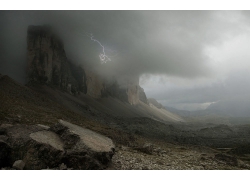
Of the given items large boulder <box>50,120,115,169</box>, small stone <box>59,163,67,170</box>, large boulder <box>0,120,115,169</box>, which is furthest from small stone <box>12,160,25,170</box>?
large boulder <box>50,120,115,169</box>

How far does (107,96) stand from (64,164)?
176588mm

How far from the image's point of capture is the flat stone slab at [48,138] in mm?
12977

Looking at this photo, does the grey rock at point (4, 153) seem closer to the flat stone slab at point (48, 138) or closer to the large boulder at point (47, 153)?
the large boulder at point (47, 153)

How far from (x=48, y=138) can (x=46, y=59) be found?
126 meters

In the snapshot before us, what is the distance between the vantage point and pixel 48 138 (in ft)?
45.7

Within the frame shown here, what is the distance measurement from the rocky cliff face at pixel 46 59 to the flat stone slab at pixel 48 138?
375 ft

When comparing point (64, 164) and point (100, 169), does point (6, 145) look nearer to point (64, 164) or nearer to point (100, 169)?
point (64, 164)

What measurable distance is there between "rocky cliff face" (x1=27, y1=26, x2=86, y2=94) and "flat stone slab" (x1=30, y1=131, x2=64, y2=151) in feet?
375

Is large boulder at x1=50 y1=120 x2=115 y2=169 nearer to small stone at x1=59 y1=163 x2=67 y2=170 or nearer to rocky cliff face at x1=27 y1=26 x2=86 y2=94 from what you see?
small stone at x1=59 y1=163 x2=67 y2=170

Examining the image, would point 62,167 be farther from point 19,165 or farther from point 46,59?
point 46,59

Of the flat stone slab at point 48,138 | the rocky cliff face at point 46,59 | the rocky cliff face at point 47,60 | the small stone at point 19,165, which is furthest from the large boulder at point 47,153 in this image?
the rocky cliff face at point 46,59

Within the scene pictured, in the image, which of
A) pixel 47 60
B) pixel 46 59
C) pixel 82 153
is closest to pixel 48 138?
pixel 82 153

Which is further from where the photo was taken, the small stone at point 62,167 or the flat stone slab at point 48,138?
the flat stone slab at point 48,138

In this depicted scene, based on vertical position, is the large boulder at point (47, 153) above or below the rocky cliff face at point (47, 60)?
below
